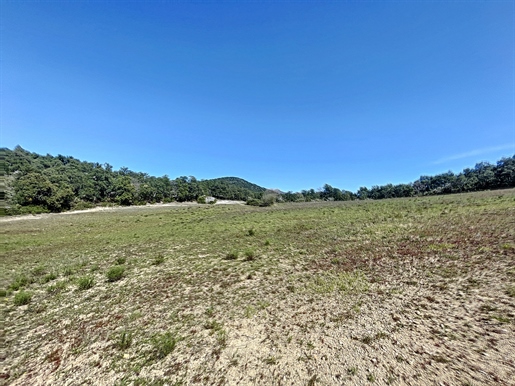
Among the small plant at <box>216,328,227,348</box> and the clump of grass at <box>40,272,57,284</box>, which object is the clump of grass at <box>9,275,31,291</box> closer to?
the clump of grass at <box>40,272,57,284</box>

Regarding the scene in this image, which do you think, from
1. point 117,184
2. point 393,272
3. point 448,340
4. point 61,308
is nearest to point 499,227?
point 393,272

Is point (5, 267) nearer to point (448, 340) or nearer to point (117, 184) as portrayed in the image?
point (448, 340)

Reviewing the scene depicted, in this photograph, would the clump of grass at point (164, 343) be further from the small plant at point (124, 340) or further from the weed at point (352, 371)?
the weed at point (352, 371)

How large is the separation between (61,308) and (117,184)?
341 feet

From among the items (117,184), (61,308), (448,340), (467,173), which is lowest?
(61,308)

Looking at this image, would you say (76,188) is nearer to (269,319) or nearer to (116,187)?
(116,187)

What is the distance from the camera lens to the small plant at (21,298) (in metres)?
7.07

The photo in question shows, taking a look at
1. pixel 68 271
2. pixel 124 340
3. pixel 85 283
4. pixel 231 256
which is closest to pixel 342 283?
pixel 231 256

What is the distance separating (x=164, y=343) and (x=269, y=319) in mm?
2880

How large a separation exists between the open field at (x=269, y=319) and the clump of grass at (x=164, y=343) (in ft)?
0.10

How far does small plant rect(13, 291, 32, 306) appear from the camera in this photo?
23.2 feet

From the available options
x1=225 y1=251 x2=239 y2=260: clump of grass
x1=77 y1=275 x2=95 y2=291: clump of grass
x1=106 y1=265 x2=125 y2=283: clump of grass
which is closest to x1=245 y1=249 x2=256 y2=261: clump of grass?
x1=225 y1=251 x2=239 y2=260: clump of grass

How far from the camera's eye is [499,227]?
550 inches

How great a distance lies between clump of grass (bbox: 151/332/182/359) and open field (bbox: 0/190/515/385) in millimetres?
30
